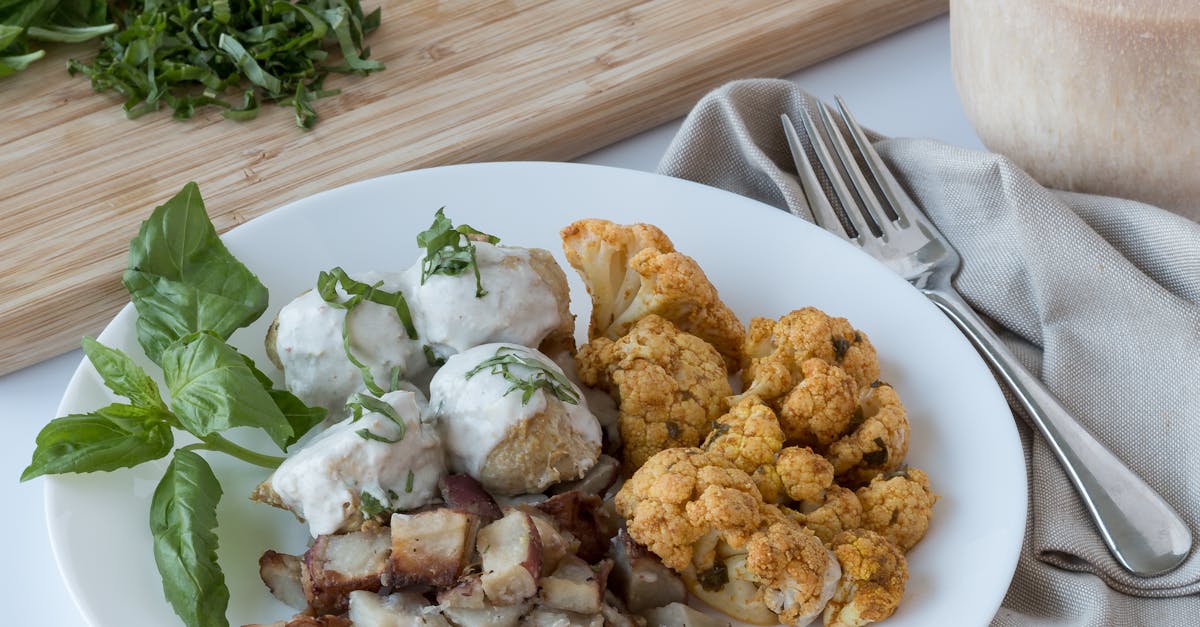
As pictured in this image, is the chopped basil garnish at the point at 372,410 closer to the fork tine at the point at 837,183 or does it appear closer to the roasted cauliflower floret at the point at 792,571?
the roasted cauliflower floret at the point at 792,571

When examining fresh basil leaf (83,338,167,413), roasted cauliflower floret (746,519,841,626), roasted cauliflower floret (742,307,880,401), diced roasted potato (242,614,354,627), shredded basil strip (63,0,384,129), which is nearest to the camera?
diced roasted potato (242,614,354,627)

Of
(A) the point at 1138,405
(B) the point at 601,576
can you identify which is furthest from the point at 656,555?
(A) the point at 1138,405

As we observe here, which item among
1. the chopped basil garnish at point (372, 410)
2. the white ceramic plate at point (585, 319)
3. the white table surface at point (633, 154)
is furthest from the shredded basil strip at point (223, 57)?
the chopped basil garnish at point (372, 410)

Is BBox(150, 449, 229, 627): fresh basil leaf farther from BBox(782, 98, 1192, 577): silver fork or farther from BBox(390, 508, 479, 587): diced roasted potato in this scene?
BBox(782, 98, 1192, 577): silver fork

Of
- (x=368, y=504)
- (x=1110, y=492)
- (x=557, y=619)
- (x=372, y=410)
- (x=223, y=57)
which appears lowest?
(x=1110, y=492)

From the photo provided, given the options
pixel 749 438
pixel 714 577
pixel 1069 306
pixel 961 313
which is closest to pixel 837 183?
pixel 961 313

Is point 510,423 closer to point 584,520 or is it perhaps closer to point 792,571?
point 584,520

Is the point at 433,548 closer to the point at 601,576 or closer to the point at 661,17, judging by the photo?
the point at 601,576

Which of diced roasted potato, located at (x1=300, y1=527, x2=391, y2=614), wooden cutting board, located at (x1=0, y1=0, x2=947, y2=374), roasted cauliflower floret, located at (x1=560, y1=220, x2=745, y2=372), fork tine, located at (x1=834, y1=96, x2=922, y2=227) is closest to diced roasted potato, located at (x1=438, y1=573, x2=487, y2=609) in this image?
diced roasted potato, located at (x1=300, y1=527, x2=391, y2=614)
